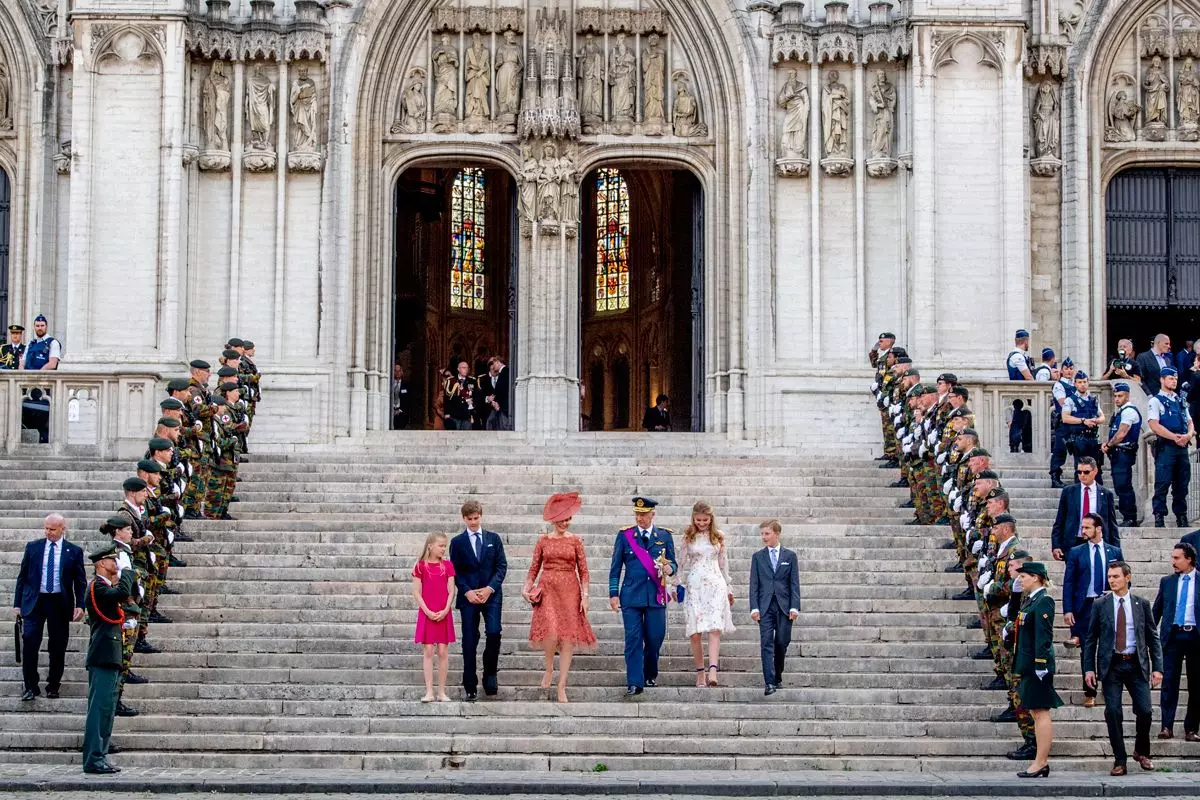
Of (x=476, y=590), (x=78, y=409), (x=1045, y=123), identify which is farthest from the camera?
(x=1045, y=123)

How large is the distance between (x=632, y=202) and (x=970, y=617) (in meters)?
26.0

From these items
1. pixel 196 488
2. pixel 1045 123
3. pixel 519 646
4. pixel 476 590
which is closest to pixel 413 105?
pixel 1045 123

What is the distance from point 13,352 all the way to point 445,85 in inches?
282

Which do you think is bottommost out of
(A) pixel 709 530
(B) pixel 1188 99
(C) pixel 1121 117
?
(A) pixel 709 530

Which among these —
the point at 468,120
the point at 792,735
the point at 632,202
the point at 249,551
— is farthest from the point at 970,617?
the point at 632,202

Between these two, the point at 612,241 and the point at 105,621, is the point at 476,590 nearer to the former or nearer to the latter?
the point at 105,621

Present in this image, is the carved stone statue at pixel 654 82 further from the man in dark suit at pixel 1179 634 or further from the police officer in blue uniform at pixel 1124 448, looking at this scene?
the man in dark suit at pixel 1179 634

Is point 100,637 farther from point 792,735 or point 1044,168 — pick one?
point 1044,168

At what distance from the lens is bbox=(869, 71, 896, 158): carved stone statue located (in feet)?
84.1

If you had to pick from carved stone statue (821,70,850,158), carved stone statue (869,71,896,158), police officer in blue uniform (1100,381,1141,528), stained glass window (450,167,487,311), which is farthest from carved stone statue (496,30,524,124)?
stained glass window (450,167,487,311)

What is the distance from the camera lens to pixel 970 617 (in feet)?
57.1

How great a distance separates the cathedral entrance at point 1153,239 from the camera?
87.5ft

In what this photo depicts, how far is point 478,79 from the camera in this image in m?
26.6

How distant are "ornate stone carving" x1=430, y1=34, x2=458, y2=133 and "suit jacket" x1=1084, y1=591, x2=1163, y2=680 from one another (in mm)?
14112
